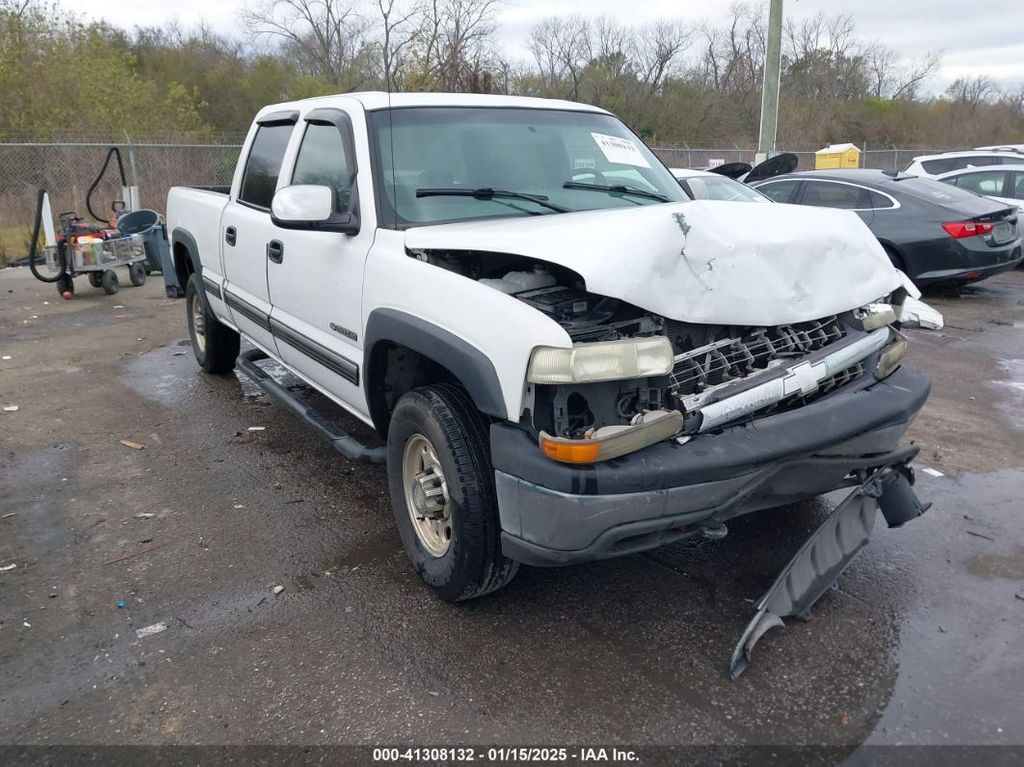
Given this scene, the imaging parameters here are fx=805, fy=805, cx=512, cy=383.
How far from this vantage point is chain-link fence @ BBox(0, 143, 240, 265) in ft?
47.4

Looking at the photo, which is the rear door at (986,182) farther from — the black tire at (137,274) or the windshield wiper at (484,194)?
the black tire at (137,274)

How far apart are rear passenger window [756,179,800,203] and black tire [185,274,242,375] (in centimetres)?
723

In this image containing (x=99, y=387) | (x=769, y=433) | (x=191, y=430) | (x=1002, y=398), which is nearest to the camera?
(x=769, y=433)

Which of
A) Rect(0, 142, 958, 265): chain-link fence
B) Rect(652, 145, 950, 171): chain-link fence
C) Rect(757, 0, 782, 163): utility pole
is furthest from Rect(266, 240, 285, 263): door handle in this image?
Rect(652, 145, 950, 171): chain-link fence

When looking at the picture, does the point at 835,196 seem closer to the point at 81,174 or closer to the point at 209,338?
the point at 209,338

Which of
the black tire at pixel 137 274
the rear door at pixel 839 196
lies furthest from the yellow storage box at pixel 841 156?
the black tire at pixel 137 274

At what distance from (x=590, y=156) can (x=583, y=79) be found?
3802 cm

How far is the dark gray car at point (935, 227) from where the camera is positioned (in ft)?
30.2

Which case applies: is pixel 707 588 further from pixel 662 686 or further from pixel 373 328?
pixel 373 328

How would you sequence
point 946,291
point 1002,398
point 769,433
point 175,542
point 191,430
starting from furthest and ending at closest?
1. point 946,291
2. point 1002,398
3. point 191,430
4. point 175,542
5. point 769,433

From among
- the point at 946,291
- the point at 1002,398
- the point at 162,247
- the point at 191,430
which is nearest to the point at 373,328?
the point at 191,430

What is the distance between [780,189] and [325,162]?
831 centimetres

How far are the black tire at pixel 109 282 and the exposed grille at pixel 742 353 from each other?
9995mm

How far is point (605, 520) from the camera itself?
2596 millimetres
